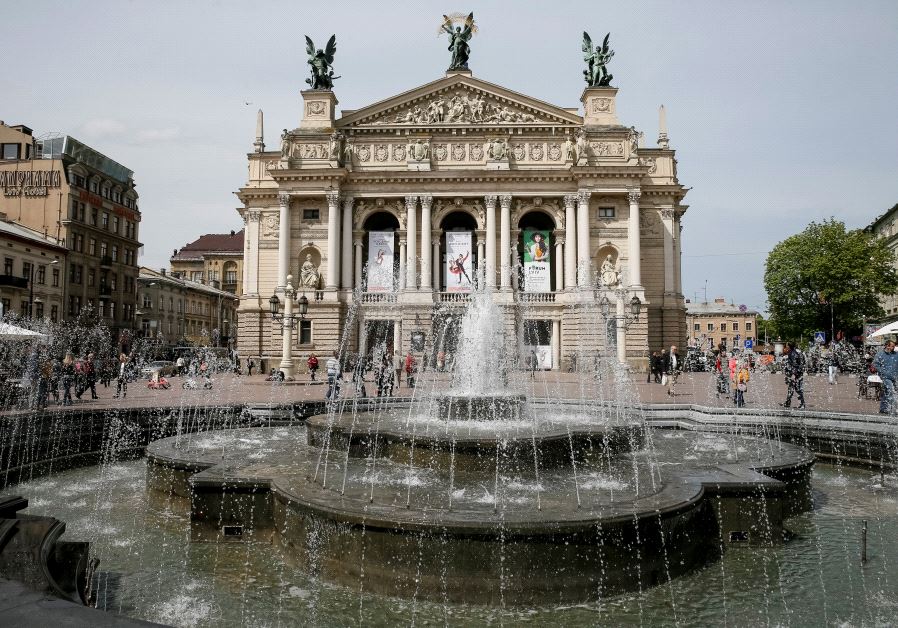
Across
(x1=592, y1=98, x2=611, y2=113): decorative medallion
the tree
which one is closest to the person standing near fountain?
(x1=592, y1=98, x2=611, y2=113): decorative medallion

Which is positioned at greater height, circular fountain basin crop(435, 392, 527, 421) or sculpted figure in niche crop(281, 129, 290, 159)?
sculpted figure in niche crop(281, 129, 290, 159)

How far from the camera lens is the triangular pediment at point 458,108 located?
42.6 meters

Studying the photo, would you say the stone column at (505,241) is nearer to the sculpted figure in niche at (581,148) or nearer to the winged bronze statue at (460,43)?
the sculpted figure in niche at (581,148)

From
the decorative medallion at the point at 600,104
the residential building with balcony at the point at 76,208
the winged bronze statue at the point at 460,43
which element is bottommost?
the residential building with balcony at the point at 76,208

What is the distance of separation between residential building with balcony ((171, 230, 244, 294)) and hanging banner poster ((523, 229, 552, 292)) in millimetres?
56459

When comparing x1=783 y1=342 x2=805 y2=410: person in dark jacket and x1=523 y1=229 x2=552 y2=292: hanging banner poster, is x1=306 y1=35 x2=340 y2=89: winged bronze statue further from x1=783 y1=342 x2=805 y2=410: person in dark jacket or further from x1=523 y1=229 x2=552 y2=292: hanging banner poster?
x1=783 y1=342 x2=805 y2=410: person in dark jacket

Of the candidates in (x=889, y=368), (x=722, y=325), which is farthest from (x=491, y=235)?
(x=722, y=325)

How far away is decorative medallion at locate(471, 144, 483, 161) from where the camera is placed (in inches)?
1654

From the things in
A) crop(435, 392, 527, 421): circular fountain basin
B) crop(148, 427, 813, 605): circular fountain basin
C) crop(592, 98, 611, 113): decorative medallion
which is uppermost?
crop(592, 98, 611, 113): decorative medallion

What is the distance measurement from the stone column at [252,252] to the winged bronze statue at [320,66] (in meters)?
10.5

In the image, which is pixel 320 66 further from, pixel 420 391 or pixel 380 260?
pixel 420 391

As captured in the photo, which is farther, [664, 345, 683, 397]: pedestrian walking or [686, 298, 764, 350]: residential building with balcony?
[686, 298, 764, 350]: residential building with balcony

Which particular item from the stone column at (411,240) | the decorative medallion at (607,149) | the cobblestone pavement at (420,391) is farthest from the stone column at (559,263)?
the cobblestone pavement at (420,391)

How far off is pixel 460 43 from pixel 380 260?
61.5 ft
